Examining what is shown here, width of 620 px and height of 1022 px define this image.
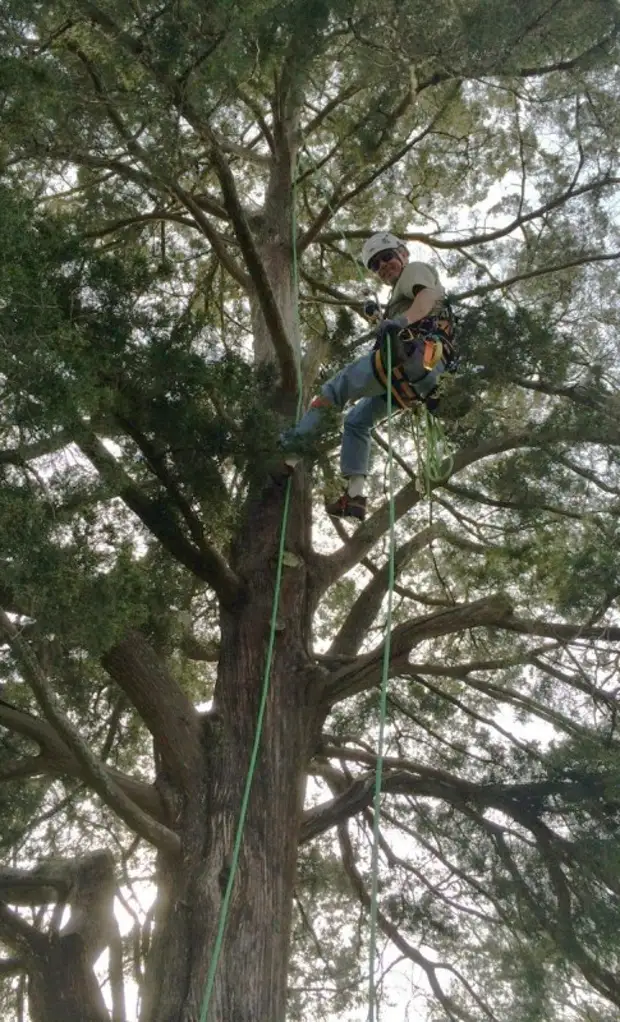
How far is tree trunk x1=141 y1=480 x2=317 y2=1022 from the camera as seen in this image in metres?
3.22

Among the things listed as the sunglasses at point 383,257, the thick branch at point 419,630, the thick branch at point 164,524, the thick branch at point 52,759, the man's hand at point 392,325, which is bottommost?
the thick branch at point 52,759

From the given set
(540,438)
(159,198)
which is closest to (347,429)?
(540,438)

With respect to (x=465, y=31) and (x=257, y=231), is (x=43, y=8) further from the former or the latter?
(x=257, y=231)

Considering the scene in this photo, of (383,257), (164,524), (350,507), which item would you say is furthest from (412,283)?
(164,524)

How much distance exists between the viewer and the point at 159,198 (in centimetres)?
520

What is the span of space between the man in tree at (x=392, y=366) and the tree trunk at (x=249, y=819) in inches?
18.7

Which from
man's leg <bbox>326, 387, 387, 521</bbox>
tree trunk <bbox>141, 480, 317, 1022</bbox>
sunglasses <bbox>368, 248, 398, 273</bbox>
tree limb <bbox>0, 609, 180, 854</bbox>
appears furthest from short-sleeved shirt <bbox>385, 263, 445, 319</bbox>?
tree limb <bbox>0, 609, 180, 854</bbox>

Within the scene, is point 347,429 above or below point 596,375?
below

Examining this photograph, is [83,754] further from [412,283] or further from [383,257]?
[383,257]

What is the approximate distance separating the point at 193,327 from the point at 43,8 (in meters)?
1.29

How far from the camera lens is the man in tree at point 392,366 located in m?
3.88

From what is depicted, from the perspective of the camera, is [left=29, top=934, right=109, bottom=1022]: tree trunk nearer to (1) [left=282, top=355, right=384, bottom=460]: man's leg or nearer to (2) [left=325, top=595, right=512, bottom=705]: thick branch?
(2) [left=325, top=595, right=512, bottom=705]: thick branch

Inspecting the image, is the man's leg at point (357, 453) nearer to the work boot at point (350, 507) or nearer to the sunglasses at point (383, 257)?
the work boot at point (350, 507)

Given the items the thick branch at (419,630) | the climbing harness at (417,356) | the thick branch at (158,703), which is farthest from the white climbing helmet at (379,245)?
the thick branch at (158,703)
